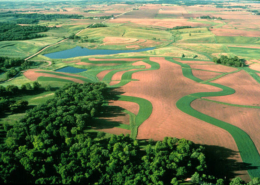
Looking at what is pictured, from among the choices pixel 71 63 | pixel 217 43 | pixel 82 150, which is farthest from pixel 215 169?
pixel 217 43

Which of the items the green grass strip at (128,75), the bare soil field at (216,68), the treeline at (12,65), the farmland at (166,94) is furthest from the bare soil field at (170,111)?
the treeline at (12,65)

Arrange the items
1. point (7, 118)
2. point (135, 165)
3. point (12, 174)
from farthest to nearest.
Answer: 1. point (7, 118)
2. point (135, 165)
3. point (12, 174)

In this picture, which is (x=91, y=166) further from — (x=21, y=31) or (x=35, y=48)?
(x=21, y=31)

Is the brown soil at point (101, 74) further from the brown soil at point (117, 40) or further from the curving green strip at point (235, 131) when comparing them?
the brown soil at point (117, 40)

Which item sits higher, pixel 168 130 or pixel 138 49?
pixel 138 49

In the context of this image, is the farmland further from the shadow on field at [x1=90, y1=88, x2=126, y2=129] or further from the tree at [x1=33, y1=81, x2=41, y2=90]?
the tree at [x1=33, y1=81, x2=41, y2=90]

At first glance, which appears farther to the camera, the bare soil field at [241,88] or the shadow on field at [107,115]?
the bare soil field at [241,88]

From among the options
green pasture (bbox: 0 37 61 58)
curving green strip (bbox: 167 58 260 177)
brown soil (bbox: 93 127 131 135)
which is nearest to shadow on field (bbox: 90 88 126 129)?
brown soil (bbox: 93 127 131 135)
